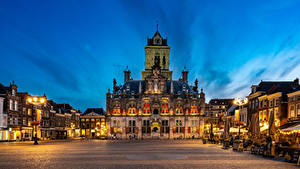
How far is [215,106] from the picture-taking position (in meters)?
112

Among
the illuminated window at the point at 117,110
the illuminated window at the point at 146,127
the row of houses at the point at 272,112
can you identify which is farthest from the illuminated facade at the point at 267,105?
the illuminated window at the point at 117,110

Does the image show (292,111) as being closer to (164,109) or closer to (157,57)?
(164,109)

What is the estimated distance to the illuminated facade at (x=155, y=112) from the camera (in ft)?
276

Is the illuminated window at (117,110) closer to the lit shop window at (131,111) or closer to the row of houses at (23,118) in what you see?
the lit shop window at (131,111)

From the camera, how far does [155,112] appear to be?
85.6 m

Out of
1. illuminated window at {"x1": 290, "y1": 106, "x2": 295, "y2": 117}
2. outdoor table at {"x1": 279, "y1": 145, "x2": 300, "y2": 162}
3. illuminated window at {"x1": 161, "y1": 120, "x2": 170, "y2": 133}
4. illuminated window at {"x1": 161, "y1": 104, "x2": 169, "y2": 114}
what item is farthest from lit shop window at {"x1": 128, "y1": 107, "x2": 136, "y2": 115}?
outdoor table at {"x1": 279, "y1": 145, "x2": 300, "y2": 162}

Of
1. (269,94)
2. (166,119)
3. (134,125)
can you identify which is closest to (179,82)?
(166,119)

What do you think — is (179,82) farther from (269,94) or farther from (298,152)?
(298,152)

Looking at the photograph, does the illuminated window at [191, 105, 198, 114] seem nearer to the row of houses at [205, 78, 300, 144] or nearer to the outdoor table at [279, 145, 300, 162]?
the row of houses at [205, 78, 300, 144]

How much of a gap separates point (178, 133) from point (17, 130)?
4300cm

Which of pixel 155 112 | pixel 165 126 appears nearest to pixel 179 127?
pixel 165 126

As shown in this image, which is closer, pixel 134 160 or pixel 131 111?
pixel 134 160

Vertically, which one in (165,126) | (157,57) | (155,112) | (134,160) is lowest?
(165,126)

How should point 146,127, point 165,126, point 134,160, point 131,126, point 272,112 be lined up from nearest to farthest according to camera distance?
point 134,160
point 272,112
point 146,127
point 131,126
point 165,126
